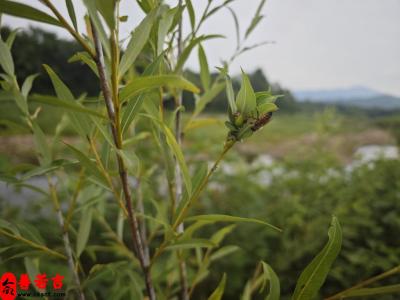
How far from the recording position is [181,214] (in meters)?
0.35

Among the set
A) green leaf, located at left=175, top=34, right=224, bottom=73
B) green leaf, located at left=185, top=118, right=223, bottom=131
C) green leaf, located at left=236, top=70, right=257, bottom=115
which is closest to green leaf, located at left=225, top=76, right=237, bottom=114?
green leaf, located at left=236, top=70, right=257, bottom=115

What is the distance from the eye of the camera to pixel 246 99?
0.93ft

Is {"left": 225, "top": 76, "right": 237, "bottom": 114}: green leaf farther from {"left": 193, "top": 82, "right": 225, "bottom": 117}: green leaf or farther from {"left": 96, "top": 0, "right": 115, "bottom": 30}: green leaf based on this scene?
{"left": 193, "top": 82, "right": 225, "bottom": 117}: green leaf

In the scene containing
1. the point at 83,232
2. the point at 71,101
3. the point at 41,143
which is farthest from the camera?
the point at 83,232

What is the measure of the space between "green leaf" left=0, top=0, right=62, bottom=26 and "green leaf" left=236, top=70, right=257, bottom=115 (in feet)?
0.57

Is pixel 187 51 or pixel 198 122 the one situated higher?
pixel 187 51

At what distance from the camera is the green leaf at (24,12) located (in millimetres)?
238

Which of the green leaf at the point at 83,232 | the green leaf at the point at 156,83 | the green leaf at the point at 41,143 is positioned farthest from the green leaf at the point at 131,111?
the green leaf at the point at 83,232

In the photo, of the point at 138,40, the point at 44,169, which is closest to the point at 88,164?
the point at 44,169

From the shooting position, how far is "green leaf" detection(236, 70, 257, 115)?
28 cm

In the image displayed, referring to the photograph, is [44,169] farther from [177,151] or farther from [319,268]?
[319,268]

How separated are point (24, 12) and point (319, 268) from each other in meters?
0.39

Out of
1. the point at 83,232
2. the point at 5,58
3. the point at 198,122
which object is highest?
the point at 5,58

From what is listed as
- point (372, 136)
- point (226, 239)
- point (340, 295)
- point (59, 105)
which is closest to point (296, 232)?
point (226, 239)
